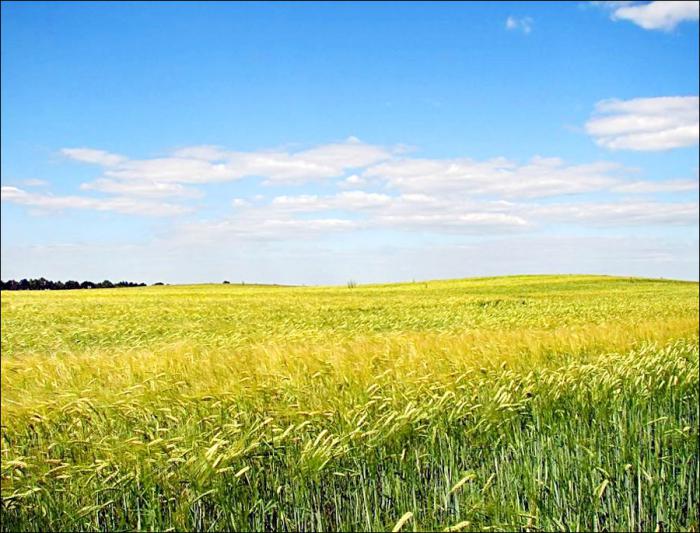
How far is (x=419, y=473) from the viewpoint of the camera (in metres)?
3.93

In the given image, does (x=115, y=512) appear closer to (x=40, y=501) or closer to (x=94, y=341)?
(x=40, y=501)

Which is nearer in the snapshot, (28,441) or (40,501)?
(40,501)

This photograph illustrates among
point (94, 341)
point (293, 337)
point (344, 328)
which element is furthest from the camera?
point (344, 328)

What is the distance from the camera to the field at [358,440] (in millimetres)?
3598

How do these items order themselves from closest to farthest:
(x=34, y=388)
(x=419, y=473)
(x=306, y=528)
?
(x=306, y=528) < (x=419, y=473) < (x=34, y=388)

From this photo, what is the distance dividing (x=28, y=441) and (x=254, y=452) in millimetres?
1839

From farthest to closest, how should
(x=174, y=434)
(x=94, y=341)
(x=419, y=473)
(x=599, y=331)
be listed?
(x=94, y=341) → (x=599, y=331) → (x=174, y=434) → (x=419, y=473)

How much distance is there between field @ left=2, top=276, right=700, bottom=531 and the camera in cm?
360

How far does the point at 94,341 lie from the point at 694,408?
1021 centimetres

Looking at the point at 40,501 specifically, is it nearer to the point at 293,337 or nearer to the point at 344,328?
the point at 293,337

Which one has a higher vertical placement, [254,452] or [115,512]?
[254,452]

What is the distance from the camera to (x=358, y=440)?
4348mm

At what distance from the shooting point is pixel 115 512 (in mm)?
3822

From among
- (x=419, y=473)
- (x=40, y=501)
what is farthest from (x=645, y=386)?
(x=40, y=501)
